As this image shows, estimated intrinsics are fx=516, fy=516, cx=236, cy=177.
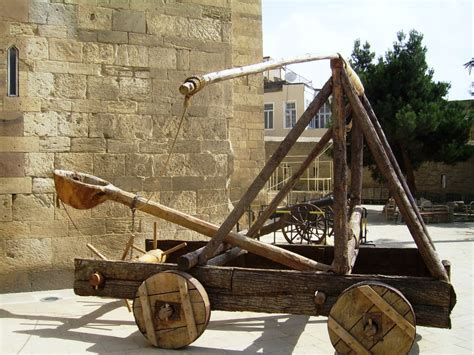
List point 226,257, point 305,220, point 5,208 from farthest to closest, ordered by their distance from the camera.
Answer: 1. point 305,220
2. point 5,208
3. point 226,257

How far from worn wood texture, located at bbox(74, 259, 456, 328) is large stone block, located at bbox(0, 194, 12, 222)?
1941 mm

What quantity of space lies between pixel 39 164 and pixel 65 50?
1285mm

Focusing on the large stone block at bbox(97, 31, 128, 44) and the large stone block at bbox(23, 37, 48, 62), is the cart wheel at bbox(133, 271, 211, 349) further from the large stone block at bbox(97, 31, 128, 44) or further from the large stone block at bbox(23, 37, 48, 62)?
the large stone block at bbox(97, 31, 128, 44)

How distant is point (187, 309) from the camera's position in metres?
3.50

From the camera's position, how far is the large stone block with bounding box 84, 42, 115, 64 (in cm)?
577

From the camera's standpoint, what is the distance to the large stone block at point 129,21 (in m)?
5.89

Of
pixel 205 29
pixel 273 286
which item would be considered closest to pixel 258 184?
pixel 273 286

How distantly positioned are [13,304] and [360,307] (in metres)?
3.44

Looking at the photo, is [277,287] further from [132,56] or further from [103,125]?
[132,56]

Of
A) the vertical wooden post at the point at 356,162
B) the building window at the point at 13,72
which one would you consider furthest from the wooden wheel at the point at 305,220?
the building window at the point at 13,72

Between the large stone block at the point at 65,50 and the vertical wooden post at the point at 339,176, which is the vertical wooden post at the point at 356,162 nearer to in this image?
the vertical wooden post at the point at 339,176

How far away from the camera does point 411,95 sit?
17219 mm

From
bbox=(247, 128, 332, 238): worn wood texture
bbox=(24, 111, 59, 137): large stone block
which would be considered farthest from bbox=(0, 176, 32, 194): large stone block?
bbox=(247, 128, 332, 238): worn wood texture

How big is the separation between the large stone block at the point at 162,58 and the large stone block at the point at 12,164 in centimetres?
182
